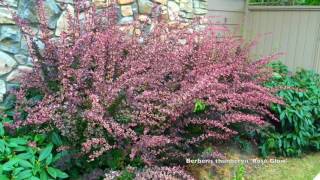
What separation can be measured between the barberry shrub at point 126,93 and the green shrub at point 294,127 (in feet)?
1.57

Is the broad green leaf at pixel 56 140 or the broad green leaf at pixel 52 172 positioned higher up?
the broad green leaf at pixel 56 140

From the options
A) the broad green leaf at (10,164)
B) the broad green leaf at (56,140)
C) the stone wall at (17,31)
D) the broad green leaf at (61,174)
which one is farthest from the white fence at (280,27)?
the broad green leaf at (10,164)

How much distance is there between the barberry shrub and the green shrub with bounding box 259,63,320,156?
0.48 meters

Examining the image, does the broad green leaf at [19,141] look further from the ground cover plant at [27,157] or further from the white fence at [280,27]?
the white fence at [280,27]

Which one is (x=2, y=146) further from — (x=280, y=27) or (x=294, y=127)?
(x=280, y=27)

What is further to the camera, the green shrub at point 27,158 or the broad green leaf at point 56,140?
the broad green leaf at point 56,140

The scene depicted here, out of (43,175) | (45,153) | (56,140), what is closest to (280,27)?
(56,140)

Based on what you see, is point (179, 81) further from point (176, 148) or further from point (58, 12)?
point (58, 12)

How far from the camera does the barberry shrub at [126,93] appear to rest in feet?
8.75

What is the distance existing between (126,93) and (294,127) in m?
1.95

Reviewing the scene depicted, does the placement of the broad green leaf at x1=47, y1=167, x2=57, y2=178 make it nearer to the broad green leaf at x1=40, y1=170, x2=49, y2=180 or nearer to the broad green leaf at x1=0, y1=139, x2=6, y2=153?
the broad green leaf at x1=40, y1=170, x2=49, y2=180

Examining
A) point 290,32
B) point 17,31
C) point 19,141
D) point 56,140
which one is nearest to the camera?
point 19,141

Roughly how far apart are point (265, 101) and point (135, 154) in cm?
127

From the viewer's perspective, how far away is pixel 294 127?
3879 mm
